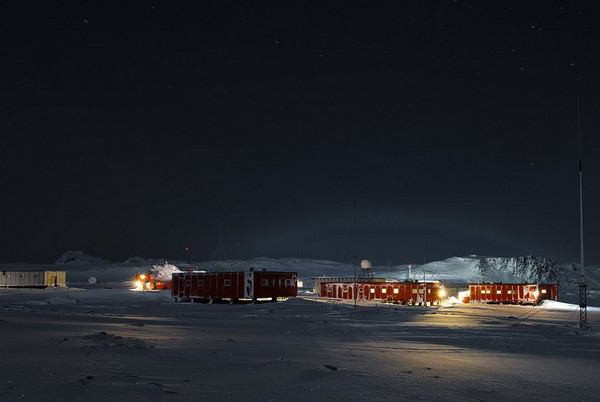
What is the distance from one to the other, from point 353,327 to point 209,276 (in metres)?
31.8

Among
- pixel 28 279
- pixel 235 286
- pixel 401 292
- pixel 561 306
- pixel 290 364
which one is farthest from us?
pixel 28 279

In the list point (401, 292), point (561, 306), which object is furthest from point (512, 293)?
point (401, 292)

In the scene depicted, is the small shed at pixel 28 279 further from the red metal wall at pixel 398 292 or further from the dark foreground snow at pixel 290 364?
the dark foreground snow at pixel 290 364

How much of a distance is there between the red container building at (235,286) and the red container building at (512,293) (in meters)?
20.6

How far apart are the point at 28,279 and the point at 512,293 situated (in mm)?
57343

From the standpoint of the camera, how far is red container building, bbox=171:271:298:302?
54.4m

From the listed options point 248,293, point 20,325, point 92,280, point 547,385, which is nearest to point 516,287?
point 248,293

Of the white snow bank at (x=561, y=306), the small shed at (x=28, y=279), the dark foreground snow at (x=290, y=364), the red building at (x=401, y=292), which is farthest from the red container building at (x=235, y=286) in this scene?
the small shed at (x=28, y=279)

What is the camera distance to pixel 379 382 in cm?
1255

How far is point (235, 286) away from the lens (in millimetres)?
55062

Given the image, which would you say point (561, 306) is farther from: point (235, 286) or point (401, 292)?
point (235, 286)

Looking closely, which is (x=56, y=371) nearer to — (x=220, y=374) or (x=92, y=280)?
(x=220, y=374)

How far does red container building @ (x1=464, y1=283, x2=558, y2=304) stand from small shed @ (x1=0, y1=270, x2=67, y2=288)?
168 feet

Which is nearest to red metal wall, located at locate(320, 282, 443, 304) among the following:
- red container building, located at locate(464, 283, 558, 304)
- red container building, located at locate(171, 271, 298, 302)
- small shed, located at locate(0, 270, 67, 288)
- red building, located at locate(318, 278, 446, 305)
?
red building, located at locate(318, 278, 446, 305)
